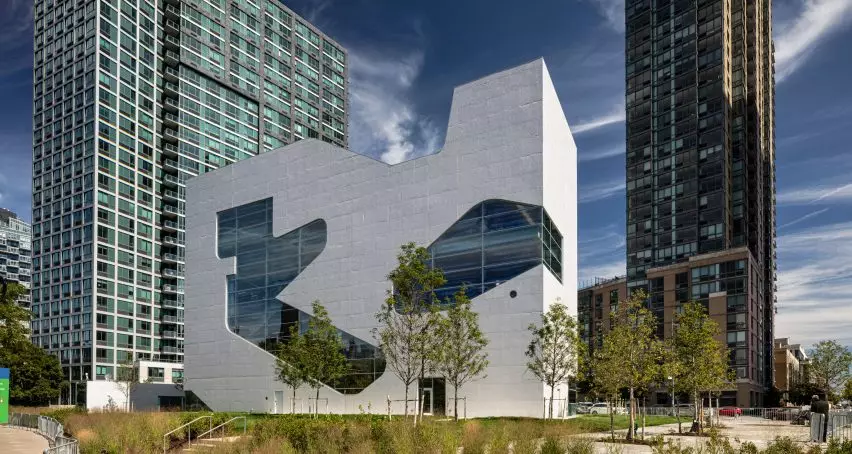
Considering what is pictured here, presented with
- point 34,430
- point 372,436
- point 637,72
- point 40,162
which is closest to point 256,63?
point 40,162

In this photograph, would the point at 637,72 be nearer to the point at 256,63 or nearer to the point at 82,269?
the point at 256,63

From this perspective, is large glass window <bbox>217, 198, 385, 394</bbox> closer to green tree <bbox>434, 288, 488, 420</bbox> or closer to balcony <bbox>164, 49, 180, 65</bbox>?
green tree <bbox>434, 288, 488, 420</bbox>

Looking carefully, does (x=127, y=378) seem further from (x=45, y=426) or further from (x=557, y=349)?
(x=557, y=349)

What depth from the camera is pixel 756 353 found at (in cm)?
10288

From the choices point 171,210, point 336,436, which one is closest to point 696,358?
point 336,436

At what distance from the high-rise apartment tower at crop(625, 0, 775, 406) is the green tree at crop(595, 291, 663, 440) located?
7547 cm

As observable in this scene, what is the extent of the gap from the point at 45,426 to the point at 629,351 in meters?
29.0

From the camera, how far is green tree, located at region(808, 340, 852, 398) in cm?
8644

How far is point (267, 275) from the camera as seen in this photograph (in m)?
55.3

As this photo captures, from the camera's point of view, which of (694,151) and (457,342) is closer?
(457,342)

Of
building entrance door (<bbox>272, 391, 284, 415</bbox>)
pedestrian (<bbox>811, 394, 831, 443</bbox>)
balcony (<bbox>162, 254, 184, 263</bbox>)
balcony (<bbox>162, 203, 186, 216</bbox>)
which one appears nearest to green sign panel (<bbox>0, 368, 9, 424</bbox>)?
building entrance door (<bbox>272, 391, 284, 415</bbox>)

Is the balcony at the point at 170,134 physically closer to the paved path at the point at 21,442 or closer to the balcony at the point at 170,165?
the balcony at the point at 170,165

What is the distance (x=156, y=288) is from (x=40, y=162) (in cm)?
2644

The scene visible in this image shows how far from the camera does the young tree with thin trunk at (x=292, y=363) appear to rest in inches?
1868
